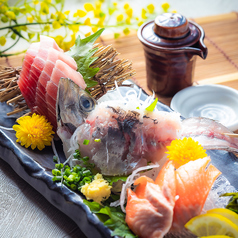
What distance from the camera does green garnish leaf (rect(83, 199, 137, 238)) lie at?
1.56 meters

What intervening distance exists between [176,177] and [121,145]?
374 mm

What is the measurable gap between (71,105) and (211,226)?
1.03 meters

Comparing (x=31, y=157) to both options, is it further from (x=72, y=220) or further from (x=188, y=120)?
(x=188, y=120)

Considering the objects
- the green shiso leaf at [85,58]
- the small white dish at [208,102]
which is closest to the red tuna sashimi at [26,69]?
the green shiso leaf at [85,58]

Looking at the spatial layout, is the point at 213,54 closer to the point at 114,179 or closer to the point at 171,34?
the point at 171,34

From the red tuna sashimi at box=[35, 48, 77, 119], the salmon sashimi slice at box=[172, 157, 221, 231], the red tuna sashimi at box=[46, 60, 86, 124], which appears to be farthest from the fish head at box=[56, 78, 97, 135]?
the salmon sashimi slice at box=[172, 157, 221, 231]

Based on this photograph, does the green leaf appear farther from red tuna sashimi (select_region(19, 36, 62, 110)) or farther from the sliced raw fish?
red tuna sashimi (select_region(19, 36, 62, 110))

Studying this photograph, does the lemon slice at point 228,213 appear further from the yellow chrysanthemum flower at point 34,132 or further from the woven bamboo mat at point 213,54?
the woven bamboo mat at point 213,54

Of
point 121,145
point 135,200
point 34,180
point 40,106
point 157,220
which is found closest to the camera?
point 157,220

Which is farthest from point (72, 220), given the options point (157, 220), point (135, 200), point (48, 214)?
point (157, 220)

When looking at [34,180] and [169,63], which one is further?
[169,63]

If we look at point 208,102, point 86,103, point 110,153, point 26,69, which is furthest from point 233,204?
point 26,69

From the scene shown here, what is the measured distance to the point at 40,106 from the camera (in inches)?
89.4

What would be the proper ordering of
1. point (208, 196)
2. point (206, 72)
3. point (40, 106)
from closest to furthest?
point (208, 196) < point (40, 106) < point (206, 72)
